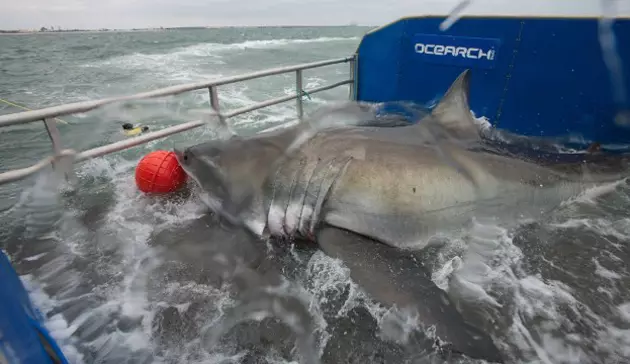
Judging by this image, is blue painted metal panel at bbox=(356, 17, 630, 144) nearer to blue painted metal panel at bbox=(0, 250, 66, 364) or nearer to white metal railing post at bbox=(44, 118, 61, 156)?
white metal railing post at bbox=(44, 118, 61, 156)

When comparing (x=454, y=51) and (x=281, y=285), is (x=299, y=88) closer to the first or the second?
(x=454, y=51)

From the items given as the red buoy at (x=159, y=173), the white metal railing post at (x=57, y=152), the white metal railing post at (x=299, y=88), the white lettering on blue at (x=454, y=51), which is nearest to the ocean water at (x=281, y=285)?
the red buoy at (x=159, y=173)

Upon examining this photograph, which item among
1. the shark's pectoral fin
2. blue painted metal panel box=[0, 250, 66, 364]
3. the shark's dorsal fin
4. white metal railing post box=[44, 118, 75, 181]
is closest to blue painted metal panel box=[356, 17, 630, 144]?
the shark's dorsal fin

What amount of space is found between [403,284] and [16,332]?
2.06 metres

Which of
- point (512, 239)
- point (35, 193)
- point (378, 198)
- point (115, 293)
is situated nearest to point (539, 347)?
point (512, 239)

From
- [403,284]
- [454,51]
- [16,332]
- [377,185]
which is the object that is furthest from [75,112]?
[454,51]

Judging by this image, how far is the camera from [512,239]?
3039mm

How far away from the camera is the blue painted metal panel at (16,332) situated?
141cm

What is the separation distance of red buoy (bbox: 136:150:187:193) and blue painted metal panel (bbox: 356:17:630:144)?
12.5 feet

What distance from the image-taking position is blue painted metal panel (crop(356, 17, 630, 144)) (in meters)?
4.13

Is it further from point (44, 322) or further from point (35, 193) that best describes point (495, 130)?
point (35, 193)

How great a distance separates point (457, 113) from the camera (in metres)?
3.33

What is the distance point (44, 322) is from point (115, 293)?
43 centimetres

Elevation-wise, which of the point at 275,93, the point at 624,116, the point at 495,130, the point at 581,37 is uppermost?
the point at 581,37
